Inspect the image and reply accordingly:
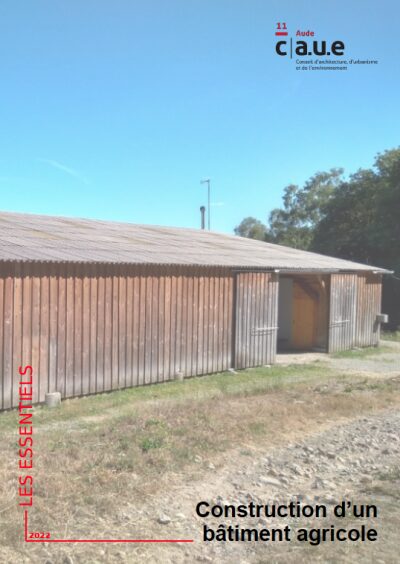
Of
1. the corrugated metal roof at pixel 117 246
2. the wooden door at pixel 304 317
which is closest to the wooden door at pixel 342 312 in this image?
the corrugated metal roof at pixel 117 246

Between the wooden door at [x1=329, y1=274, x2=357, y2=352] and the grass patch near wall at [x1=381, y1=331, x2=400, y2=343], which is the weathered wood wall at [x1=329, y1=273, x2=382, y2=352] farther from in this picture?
the grass patch near wall at [x1=381, y1=331, x2=400, y2=343]

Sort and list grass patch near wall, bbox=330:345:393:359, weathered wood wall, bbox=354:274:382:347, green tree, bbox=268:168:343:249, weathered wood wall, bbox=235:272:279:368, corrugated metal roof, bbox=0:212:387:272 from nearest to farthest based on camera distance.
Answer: corrugated metal roof, bbox=0:212:387:272, weathered wood wall, bbox=235:272:279:368, grass patch near wall, bbox=330:345:393:359, weathered wood wall, bbox=354:274:382:347, green tree, bbox=268:168:343:249

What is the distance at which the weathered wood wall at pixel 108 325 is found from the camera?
858 centimetres

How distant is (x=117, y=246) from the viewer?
11609 millimetres

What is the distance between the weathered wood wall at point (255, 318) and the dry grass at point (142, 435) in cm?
177

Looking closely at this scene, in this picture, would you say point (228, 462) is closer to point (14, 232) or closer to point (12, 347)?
point (12, 347)

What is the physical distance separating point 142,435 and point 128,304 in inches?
171

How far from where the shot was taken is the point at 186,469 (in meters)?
5.51

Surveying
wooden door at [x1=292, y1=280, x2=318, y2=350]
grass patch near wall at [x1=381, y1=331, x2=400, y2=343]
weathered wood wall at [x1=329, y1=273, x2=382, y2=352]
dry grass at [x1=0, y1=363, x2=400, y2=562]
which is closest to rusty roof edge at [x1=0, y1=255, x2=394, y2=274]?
weathered wood wall at [x1=329, y1=273, x2=382, y2=352]

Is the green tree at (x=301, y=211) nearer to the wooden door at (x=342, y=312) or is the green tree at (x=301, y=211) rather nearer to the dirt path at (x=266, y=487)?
the wooden door at (x=342, y=312)

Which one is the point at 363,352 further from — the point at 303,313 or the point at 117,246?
the point at 117,246

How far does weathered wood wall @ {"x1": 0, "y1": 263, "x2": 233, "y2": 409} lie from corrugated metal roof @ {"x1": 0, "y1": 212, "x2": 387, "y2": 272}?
244 mm

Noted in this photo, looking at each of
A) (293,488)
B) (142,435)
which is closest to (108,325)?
(142,435)

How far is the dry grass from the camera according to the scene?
4.36 meters
